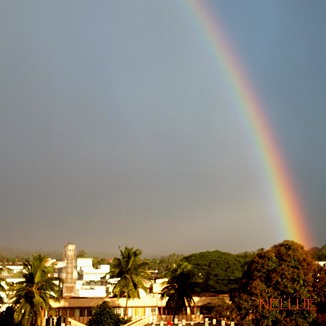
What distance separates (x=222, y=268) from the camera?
104562mm

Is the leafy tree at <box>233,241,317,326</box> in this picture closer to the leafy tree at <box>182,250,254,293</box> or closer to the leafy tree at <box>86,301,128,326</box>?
the leafy tree at <box>86,301,128,326</box>

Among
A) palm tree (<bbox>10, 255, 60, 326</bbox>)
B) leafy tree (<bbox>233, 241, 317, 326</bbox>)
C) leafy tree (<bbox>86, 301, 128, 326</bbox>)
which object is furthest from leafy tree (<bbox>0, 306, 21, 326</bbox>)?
leafy tree (<bbox>233, 241, 317, 326</bbox>)

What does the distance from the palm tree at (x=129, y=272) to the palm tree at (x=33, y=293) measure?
9983 mm

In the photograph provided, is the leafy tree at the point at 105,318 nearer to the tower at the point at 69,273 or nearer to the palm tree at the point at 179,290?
the palm tree at the point at 179,290

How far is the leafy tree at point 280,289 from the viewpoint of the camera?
51.4 meters

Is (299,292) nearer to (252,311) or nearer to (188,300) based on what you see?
(252,311)

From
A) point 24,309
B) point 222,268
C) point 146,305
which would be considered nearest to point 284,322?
point 24,309

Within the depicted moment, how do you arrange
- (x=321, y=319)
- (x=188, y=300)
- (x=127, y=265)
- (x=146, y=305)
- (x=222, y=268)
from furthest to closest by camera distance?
(x=222, y=268)
(x=146, y=305)
(x=188, y=300)
(x=127, y=265)
(x=321, y=319)

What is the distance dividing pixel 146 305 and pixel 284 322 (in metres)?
30.6

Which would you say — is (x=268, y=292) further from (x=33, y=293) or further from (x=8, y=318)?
(x=8, y=318)

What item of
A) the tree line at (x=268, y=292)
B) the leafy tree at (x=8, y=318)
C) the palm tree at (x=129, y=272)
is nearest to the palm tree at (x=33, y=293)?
the tree line at (x=268, y=292)

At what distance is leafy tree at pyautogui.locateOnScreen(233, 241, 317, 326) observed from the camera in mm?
51438

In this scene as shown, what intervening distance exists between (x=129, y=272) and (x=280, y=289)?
1995 centimetres

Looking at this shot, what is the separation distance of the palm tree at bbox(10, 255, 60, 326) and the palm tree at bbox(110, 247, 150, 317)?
998 cm
